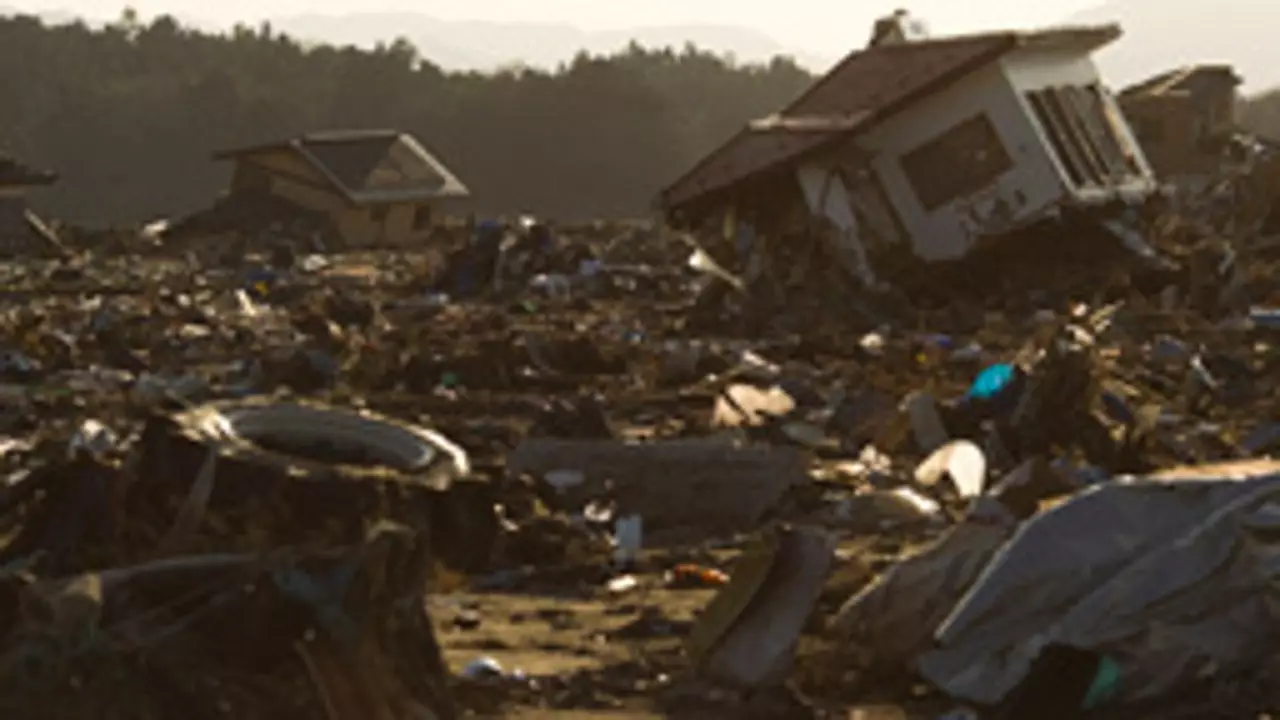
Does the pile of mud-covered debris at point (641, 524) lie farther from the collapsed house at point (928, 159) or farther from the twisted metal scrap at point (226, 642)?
the collapsed house at point (928, 159)

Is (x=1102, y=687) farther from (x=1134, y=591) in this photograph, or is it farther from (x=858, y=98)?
(x=858, y=98)

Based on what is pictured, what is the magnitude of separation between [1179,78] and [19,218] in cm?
2140

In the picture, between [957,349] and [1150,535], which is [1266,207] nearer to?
[957,349]

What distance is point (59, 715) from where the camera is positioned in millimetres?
3807

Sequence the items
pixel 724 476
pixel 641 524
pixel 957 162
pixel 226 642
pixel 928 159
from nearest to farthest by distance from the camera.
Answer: pixel 226 642, pixel 641 524, pixel 724 476, pixel 957 162, pixel 928 159

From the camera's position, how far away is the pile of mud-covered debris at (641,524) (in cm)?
415

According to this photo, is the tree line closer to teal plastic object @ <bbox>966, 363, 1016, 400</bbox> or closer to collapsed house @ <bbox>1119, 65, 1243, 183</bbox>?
collapsed house @ <bbox>1119, 65, 1243, 183</bbox>

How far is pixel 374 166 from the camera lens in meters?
32.7

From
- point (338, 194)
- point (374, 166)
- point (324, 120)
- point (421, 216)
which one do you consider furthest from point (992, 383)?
point (324, 120)

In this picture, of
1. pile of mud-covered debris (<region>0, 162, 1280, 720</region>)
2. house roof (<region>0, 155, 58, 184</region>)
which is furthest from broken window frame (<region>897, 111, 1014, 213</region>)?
house roof (<region>0, 155, 58, 184</region>)

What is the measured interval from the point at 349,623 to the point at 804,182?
47.5ft

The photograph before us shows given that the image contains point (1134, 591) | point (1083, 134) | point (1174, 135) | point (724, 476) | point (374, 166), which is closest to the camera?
point (1134, 591)

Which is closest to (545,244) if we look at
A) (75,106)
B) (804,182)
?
(804,182)

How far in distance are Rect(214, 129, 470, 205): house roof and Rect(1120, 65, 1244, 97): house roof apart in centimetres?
1291
